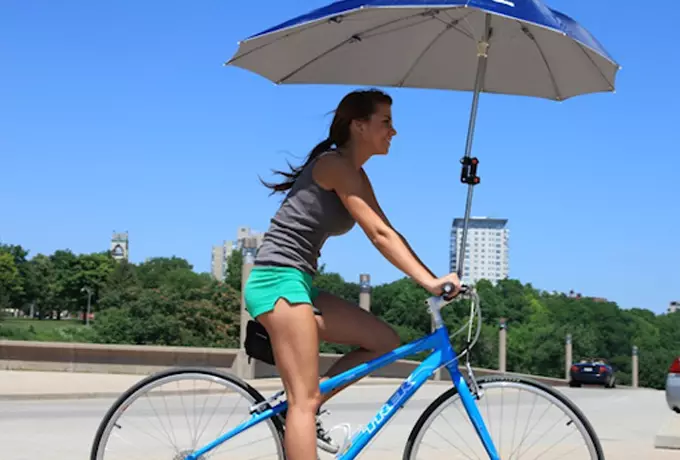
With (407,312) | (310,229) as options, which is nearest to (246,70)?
(310,229)

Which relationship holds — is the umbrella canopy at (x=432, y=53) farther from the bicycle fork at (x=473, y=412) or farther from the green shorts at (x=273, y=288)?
the bicycle fork at (x=473, y=412)

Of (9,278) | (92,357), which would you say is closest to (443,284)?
(92,357)

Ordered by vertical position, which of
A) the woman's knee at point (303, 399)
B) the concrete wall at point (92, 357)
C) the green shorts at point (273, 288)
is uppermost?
the green shorts at point (273, 288)

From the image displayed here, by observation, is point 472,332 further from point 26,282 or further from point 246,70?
point 26,282

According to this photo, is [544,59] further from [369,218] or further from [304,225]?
[304,225]

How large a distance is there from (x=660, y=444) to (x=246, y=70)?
5.71 meters

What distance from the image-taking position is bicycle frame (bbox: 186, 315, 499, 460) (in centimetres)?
373

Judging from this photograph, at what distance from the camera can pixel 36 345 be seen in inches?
788

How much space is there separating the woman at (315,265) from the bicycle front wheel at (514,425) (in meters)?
0.34

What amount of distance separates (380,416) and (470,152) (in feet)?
4.12

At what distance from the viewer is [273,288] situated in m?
3.65

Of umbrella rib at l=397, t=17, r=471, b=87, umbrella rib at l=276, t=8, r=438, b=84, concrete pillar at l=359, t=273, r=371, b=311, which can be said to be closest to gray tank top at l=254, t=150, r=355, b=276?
umbrella rib at l=276, t=8, r=438, b=84

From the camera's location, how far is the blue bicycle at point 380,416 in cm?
372

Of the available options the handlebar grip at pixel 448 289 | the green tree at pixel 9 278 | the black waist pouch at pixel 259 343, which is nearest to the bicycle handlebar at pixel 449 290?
the handlebar grip at pixel 448 289
